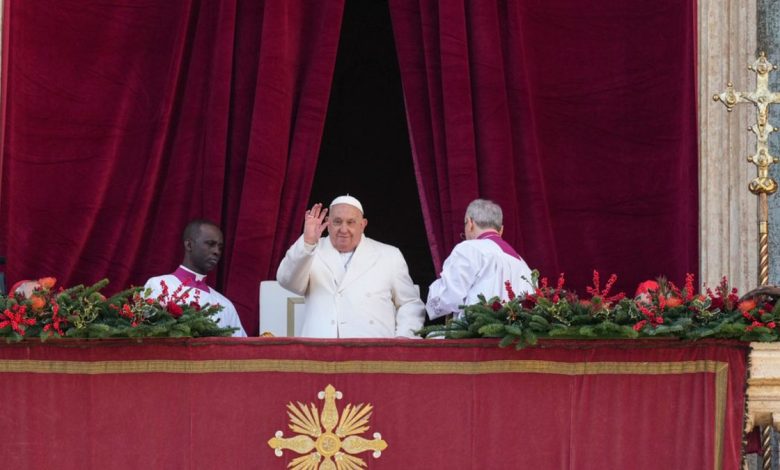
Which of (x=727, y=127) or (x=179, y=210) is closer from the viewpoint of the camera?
(x=727, y=127)

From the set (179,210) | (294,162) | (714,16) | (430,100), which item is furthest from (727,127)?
(179,210)

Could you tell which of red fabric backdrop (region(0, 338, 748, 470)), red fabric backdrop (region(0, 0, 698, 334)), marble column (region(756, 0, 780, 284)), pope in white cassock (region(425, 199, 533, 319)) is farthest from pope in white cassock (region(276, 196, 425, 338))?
A: marble column (region(756, 0, 780, 284))

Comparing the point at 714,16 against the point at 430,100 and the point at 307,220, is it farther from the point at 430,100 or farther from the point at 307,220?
the point at 307,220

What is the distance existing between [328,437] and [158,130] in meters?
3.46

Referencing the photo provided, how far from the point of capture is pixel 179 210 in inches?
381

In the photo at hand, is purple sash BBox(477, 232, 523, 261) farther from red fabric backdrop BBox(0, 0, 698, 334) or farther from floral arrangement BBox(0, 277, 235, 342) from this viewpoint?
floral arrangement BBox(0, 277, 235, 342)

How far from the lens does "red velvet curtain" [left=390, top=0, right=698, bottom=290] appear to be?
9.52 m

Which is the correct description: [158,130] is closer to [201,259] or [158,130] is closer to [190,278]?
[201,259]

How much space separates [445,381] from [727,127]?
3.11 metres

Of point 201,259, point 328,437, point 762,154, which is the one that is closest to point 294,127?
point 201,259

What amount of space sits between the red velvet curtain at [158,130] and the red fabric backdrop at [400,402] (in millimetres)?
2594

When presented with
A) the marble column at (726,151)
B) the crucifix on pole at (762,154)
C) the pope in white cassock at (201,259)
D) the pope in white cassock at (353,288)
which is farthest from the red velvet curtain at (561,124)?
the crucifix on pole at (762,154)

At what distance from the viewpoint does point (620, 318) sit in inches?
261

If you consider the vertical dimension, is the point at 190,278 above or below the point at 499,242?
below
